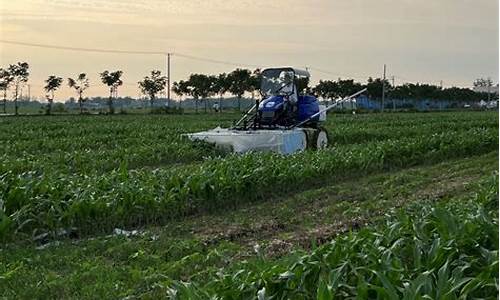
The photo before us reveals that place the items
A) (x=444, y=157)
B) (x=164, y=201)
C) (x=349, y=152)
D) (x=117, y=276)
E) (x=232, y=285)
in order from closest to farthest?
1. (x=232, y=285)
2. (x=117, y=276)
3. (x=164, y=201)
4. (x=349, y=152)
5. (x=444, y=157)

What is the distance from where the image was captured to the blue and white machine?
12.6m

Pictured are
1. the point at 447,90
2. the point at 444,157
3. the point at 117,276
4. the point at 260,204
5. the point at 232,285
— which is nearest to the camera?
the point at 232,285

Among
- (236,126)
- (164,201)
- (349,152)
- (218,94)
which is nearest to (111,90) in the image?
(218,94)

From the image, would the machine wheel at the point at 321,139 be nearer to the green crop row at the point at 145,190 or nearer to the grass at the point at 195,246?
the green crop row at the point at 145,190

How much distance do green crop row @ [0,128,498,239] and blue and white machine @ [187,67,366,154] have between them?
210 centimetres

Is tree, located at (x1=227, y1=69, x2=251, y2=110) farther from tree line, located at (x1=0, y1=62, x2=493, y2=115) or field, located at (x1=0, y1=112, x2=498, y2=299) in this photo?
field, located at (x1=0, y1=112, x2=498, y2=299)

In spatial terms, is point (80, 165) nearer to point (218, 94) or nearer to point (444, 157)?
point (444, 157)

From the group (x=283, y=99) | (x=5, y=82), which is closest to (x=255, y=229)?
(x=283, y=99)

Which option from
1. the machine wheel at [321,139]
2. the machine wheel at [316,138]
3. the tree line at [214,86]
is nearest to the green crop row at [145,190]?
the machine wheel at [316,138]

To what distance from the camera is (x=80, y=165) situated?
11.3 metres

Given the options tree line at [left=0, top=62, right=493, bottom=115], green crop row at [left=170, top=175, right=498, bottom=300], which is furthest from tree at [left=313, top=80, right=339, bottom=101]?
green crop row at [left=170, top=175, right=498, bottom=300]

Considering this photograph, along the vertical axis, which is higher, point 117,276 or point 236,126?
point 236,126

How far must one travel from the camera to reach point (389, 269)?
131 inches

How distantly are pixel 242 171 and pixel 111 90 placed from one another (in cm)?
4358
